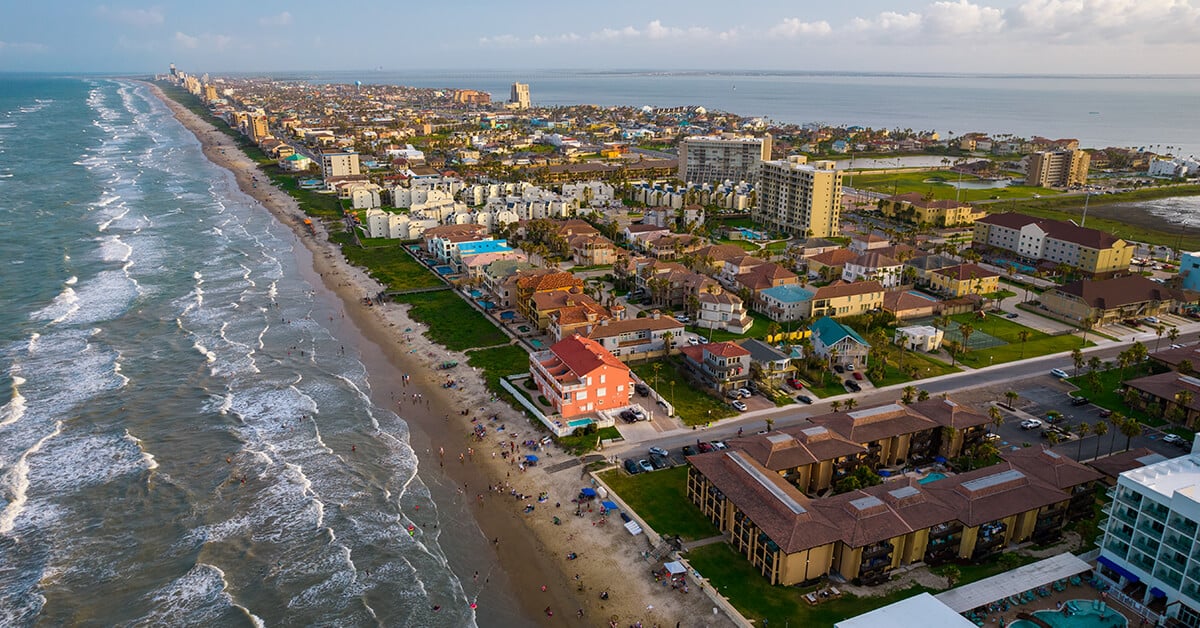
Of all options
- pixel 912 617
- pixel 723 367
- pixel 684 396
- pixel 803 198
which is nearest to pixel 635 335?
pixel 684 396

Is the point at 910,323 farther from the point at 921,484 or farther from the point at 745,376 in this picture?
the point at 921,484

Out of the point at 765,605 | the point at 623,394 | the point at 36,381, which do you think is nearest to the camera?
the point at 765,605

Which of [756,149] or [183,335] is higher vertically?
[756,149]

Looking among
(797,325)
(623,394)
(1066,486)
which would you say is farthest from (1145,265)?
(623,394)

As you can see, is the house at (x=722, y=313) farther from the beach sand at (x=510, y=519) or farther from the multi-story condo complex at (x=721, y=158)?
the multi-story condo complex at (x=721, y=158)

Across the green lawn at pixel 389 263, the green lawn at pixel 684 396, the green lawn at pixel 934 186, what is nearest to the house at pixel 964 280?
the green lawn at pixel 684 396
